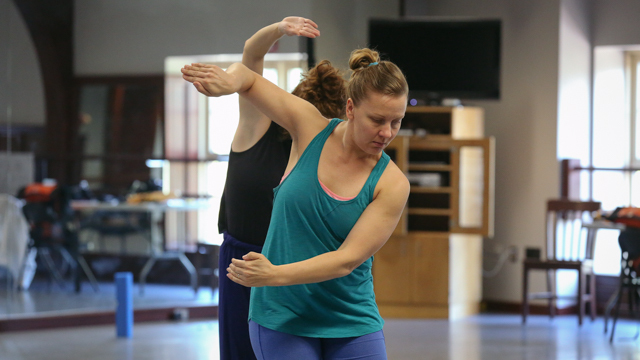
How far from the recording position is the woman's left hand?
1.40 meters

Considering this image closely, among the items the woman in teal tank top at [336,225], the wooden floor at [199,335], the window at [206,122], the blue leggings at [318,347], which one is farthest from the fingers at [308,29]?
the window at [206,122]

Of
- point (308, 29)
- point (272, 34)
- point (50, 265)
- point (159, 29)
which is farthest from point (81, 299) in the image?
point (308, 29)

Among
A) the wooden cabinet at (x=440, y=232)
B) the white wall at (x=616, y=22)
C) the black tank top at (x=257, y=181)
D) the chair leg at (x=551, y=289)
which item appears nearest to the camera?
the black tank top at (x=257, y=181)

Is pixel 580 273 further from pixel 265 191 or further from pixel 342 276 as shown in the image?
pixel 342 276

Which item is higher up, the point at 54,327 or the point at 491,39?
the point at 491,39

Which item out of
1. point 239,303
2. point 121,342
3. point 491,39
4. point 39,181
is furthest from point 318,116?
point 491,39

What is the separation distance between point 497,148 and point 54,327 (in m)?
4.32

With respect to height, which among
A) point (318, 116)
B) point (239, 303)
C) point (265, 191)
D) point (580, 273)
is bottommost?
point (580, 273)

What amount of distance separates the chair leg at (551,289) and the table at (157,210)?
10.1ft

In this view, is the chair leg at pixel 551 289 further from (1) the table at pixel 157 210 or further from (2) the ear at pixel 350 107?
(2) the ear at pixel 350 107

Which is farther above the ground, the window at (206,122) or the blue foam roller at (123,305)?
the window at (206,122)

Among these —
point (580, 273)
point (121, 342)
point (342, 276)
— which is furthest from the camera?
point (580, 273)

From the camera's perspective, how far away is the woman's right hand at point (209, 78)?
58.5 inches

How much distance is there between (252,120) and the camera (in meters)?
2.10
